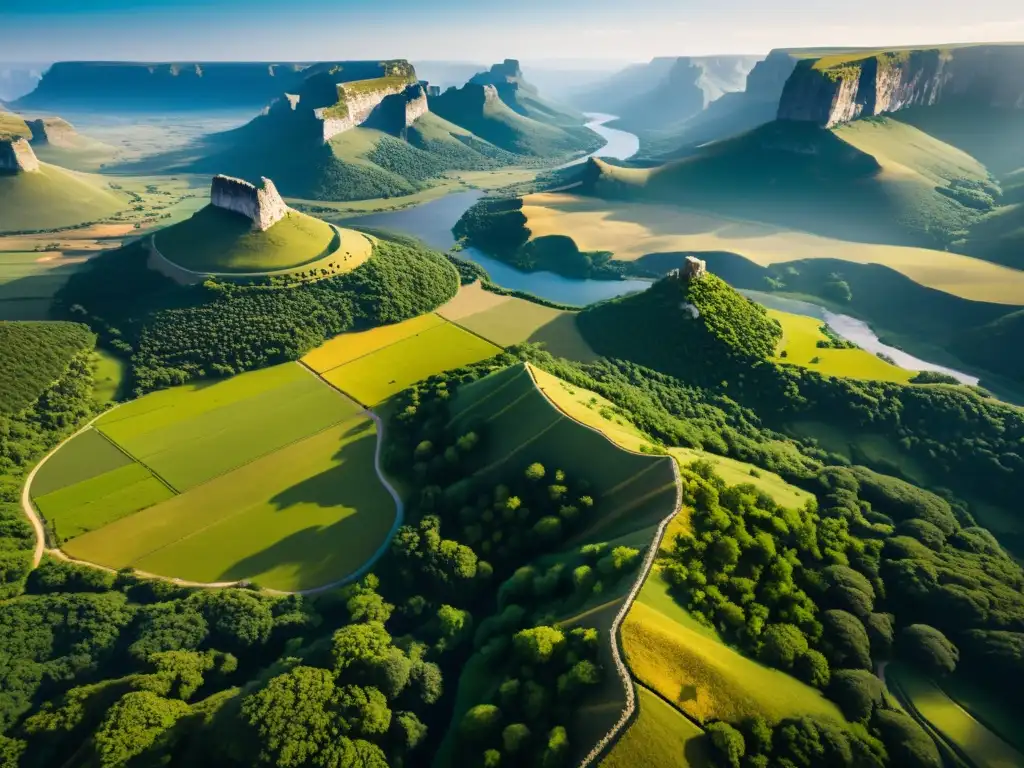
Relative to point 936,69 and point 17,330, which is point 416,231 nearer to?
point 17,330

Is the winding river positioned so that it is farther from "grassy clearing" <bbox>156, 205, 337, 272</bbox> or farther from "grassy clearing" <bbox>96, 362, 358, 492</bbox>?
"grassy clearing" <bbox>96, 362, 358, 492</bbox>

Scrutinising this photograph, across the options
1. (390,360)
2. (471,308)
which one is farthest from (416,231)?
(390,360)

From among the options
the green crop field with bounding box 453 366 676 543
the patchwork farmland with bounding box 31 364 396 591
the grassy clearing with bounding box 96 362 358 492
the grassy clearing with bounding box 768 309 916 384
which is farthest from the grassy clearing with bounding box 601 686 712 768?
the grassy clearing with bounding box 768 309 916 384

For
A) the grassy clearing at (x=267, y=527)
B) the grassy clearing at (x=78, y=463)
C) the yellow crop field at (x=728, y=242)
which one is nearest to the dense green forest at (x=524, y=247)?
the yellow crop field at (x=728, y=242)

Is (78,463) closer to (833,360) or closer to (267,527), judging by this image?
(267,527)

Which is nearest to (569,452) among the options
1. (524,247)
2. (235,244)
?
(235,244)

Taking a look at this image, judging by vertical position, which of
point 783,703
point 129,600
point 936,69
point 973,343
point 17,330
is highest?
point 936,69
